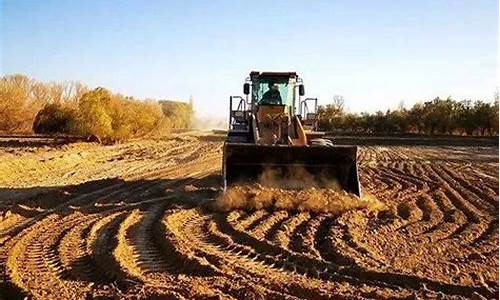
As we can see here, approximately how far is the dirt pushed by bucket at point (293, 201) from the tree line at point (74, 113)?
67.5 ft

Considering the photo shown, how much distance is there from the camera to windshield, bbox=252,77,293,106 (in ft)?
44.6

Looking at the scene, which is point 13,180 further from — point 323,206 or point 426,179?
point 426,179

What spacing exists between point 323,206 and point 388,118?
4537 cm

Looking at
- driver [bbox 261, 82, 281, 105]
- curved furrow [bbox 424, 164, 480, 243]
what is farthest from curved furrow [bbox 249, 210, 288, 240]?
driver [bbox 261, 82, 281, 105]

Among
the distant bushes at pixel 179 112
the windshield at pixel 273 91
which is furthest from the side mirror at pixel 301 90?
the distant bushes at pixel 179 112

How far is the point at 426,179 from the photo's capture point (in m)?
14.9

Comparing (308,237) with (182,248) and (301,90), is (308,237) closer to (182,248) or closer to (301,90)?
(182,248)

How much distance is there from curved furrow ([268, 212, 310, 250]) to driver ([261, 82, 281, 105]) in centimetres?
480

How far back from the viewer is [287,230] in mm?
7953

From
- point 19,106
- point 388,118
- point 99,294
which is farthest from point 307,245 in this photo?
point 388,118

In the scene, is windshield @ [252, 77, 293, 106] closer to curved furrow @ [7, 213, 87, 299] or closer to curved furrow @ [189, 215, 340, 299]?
curved furrow @ [189, 215, 340, 299]

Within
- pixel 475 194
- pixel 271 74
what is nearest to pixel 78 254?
pixel 271 74

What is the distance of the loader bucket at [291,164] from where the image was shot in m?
11.0

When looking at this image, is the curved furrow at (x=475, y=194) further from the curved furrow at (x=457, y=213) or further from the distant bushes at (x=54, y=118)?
the distant bushes at (x=54, y=118)
